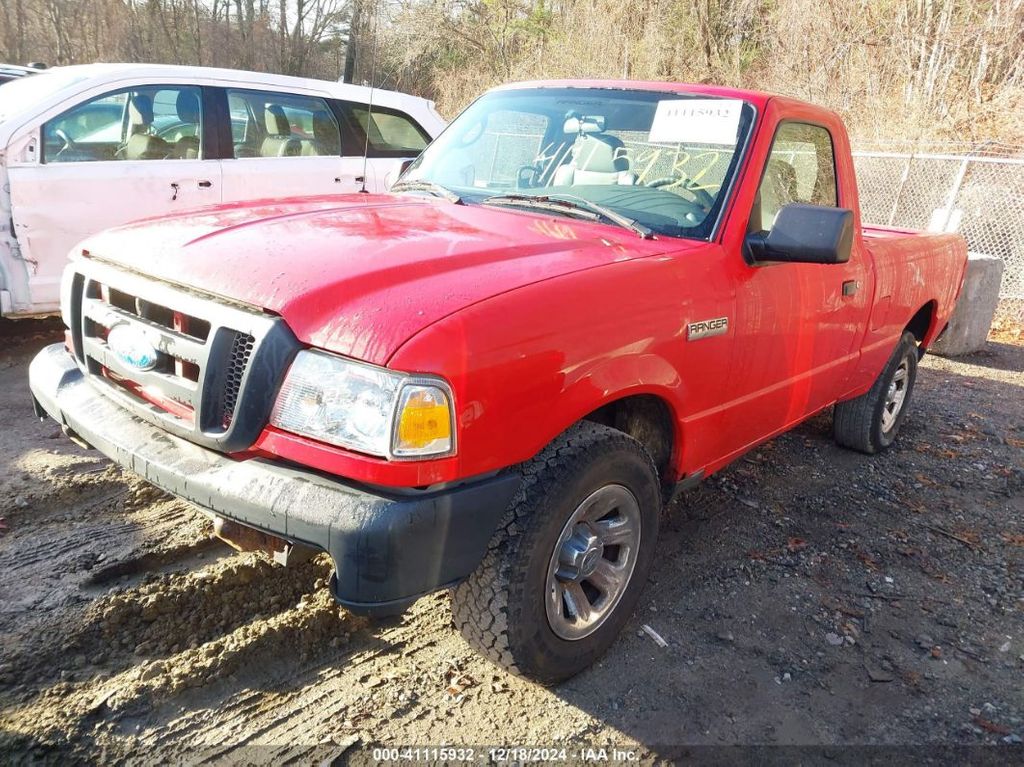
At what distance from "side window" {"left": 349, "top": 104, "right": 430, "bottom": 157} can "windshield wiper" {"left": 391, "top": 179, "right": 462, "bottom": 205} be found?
3350 millimetres

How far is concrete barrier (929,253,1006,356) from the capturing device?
287 inches

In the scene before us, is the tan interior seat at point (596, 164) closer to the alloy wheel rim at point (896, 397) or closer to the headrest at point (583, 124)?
the headrest at point (583, 124)

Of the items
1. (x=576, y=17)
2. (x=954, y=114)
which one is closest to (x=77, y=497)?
(x=954, y=114)

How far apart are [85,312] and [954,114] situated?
44.3ft

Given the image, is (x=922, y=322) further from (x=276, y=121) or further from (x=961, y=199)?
(x=961, y=199)

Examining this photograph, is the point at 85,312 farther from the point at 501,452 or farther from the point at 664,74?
the point at 664,74

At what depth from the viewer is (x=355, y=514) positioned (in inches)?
73.3

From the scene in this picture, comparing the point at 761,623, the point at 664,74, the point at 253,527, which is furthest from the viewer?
the point at 664,74

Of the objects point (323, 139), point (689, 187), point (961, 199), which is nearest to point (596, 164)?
point (689, 187)

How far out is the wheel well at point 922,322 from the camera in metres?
→ 4.82

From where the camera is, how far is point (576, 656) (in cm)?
250

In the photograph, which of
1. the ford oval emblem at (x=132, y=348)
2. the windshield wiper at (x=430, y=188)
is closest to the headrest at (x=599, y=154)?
the windshield wiper at (x=430, y=188)

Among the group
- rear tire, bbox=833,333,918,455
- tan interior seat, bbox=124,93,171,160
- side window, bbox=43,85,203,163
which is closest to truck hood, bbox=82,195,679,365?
rear tire, bbox=833,333,918,455

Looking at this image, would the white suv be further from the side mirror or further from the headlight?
the headlight
